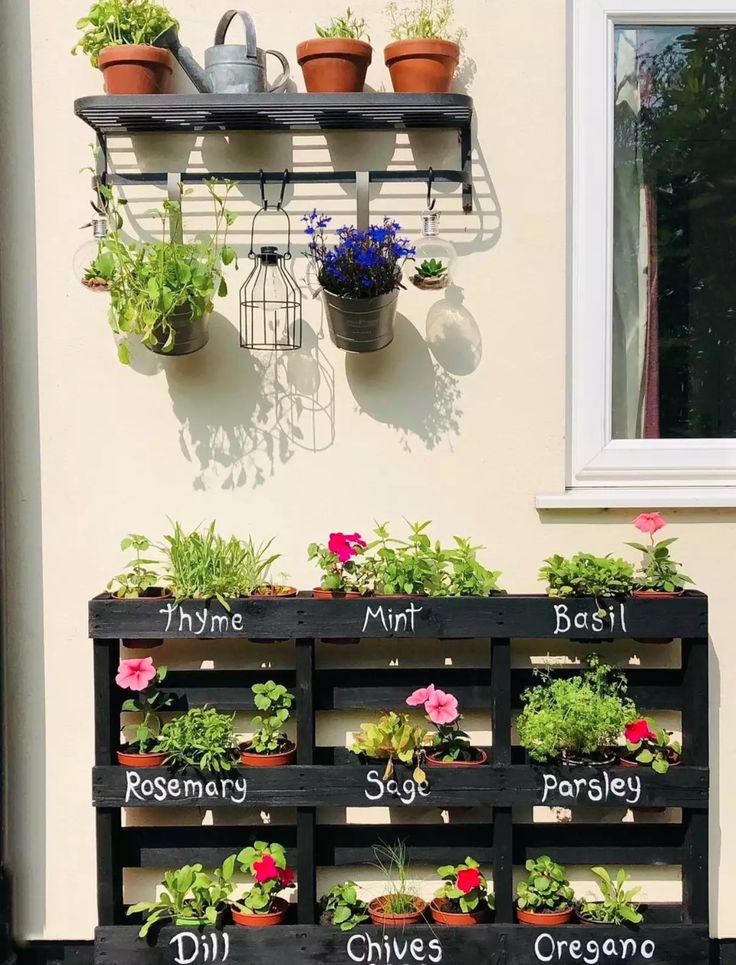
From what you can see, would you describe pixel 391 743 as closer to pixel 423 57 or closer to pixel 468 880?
pixel 468 880

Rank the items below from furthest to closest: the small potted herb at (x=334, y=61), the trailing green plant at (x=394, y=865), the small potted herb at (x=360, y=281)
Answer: the trailing green plant at (x=394, y=865)
the small potted herb at (x=334, y=61)
the small potted herb at (x=360, y=281)

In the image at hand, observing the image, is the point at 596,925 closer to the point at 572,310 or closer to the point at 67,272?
the point at 572,310

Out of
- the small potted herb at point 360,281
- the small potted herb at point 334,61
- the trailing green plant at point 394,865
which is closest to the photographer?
the small potted herb at point 360,281

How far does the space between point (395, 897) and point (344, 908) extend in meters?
0.15

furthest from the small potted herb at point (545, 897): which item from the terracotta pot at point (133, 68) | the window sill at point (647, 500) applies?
the terracotta pot at point (133, 68)

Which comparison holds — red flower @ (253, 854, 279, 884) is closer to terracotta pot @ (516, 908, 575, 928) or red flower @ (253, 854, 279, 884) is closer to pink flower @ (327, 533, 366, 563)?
terracotta pot @ (516, 908, 575, 928)

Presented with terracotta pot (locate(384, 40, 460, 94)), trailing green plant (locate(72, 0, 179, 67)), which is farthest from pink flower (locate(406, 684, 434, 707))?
trailing green plant (locate(72, 0, 179, 67))

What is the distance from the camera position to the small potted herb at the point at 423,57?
9.61 feet

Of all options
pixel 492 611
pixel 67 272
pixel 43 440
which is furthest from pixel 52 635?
pixel 492 611

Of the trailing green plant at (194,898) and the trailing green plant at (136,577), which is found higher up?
the trailing green plant at (136,577)

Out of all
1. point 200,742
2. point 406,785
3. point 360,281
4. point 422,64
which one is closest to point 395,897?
Result: point 406,785

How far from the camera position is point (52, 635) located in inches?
123

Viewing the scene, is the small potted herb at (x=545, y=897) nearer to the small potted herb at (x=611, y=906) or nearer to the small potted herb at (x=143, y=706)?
the small potted herb at (x=611, y=906)

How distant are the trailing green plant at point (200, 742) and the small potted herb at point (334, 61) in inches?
72.1
